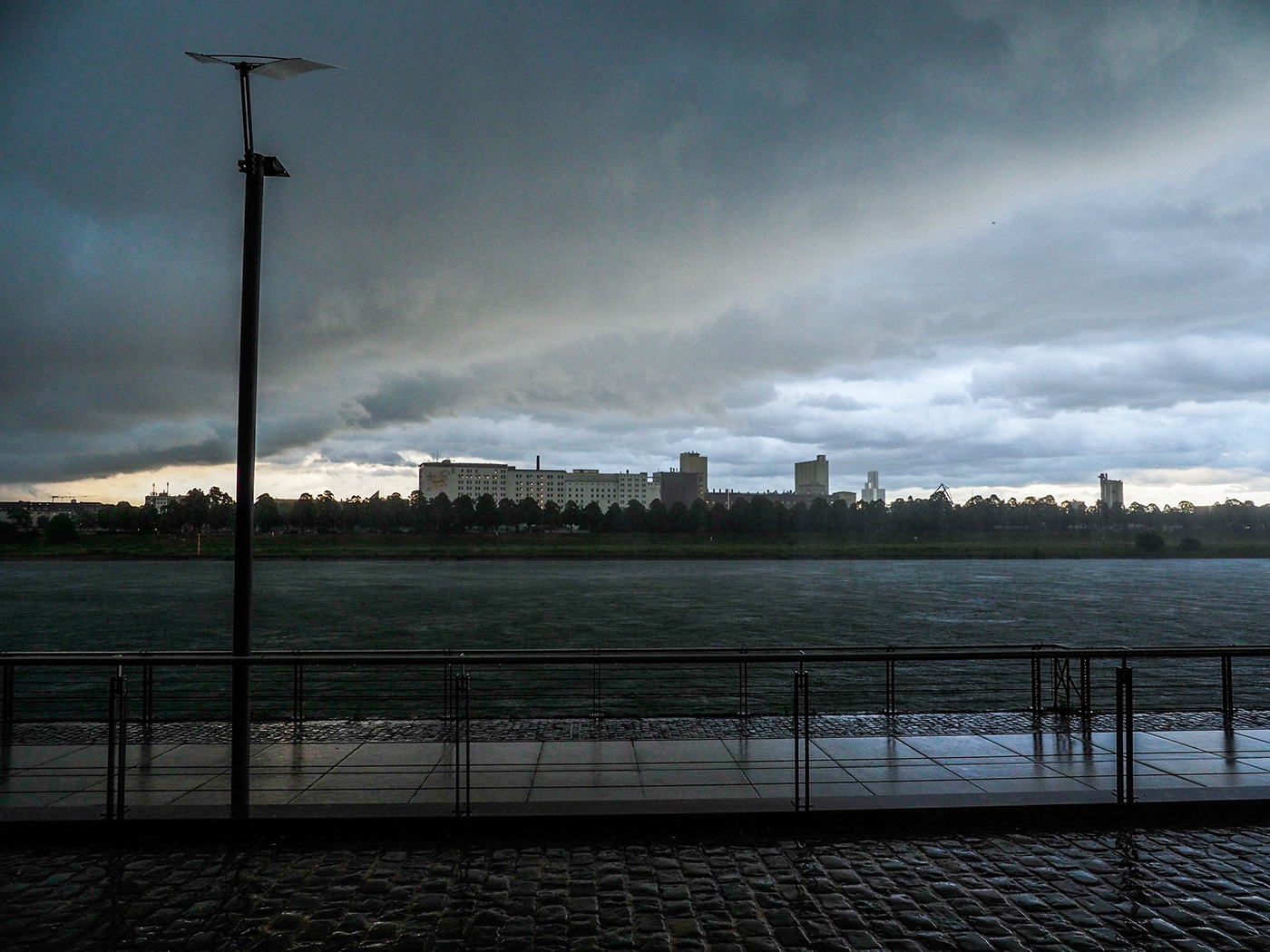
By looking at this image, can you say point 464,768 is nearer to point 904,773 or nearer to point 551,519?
point 904,773

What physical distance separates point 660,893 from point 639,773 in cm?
240

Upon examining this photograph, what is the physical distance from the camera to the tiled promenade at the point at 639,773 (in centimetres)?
683

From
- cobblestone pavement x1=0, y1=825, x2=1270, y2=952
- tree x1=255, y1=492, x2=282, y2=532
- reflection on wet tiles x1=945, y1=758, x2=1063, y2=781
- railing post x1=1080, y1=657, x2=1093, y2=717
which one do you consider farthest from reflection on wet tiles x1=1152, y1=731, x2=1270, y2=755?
tree x1=255, y1=492, x2=282, y2=532

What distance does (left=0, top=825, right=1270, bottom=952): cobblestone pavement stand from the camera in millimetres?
4777

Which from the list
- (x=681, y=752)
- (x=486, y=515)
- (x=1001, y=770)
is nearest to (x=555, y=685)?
(x=681, y=752)

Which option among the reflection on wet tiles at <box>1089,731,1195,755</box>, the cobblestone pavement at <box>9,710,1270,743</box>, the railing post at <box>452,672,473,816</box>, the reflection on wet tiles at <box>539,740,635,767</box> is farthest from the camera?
the cobblestone pavement at <box>9,710,1270,743</box>

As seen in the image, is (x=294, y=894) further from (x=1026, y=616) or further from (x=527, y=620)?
(x=1026, y=616)

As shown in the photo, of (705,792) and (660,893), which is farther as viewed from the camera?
(705,792)

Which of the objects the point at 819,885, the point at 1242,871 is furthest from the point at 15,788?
the point at 1242,871

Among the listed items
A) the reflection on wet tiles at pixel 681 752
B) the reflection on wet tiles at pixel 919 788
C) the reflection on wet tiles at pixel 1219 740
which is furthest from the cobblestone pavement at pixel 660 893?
the reflection on wet tiles at pixel 1219 740

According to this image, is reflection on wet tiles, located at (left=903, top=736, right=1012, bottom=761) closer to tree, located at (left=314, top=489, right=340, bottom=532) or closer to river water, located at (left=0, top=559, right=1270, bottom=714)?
river water, located at (left=0, top=559, right=1270, bottom=714)

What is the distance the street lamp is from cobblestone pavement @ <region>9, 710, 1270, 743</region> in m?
3.10

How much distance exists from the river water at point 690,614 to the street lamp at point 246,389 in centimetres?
479

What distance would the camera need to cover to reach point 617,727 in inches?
447
